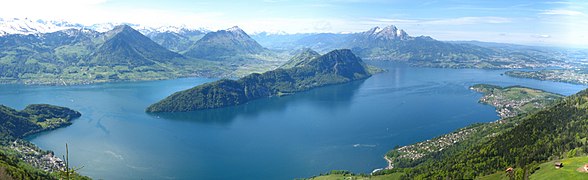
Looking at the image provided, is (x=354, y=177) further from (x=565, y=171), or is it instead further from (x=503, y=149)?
(x=565, y=171)

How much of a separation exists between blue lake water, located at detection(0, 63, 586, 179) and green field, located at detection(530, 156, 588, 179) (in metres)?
42.5

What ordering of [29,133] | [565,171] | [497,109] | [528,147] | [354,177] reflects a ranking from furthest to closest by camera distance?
[497,109] < [29,133] < [354,177] < [528,147] < [565,171]

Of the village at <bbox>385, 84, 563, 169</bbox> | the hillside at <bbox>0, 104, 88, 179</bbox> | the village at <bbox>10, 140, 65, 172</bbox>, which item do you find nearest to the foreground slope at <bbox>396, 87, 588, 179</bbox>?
the village at <bbox>385, 84, 563, 169</bbox>

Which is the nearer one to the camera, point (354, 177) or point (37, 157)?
point (354, 177)

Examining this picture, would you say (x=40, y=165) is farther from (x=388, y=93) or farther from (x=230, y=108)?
(x=388, y=93)

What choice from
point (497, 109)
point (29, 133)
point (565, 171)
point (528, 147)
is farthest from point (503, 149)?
point (29, 133)

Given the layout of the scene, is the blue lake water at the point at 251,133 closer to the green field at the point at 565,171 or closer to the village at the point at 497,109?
the village at the point at 497,109

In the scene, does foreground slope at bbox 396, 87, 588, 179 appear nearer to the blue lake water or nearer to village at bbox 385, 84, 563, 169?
village at bbox 385, 84, 563, 169

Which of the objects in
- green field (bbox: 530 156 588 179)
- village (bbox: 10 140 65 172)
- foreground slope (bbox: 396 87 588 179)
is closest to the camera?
green field (bbox: 530 156 588 179)

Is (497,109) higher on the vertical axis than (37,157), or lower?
lower

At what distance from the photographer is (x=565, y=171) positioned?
4428cm

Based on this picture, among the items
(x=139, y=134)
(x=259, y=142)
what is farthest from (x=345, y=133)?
(x=139, y=134)

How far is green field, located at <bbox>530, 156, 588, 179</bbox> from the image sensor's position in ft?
136

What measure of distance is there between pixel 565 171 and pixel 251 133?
87.8 m
